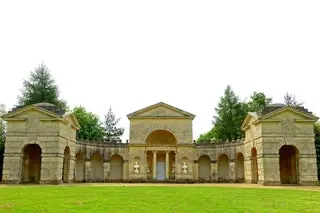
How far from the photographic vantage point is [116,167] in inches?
1861

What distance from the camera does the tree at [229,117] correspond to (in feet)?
196

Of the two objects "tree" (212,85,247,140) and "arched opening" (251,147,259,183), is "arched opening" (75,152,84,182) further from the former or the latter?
"tree" (212,85,247,140)

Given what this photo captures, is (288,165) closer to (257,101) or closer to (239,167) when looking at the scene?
(239,167)

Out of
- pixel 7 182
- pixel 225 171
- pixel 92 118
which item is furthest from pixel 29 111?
pixel 92 118

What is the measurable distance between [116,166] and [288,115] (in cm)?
2387

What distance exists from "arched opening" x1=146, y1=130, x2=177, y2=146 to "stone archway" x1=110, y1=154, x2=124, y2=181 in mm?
4964

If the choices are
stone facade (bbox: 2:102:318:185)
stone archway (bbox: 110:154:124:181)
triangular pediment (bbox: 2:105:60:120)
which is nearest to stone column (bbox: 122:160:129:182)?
stone facade (bbox: 2:102:318:185)

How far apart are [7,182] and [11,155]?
253cm

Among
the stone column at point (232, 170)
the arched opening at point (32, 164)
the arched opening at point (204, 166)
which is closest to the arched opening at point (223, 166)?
the arched opening at point (204, 166)

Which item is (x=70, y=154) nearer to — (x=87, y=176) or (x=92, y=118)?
(x=87, y=176)

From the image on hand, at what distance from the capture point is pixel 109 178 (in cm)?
4547

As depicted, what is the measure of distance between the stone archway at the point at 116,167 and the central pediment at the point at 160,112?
6328 mm

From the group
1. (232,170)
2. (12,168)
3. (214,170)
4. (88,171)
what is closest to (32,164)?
(12,168)

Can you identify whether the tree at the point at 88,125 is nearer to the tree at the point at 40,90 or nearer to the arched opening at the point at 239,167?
the tree at the point at 40,90
